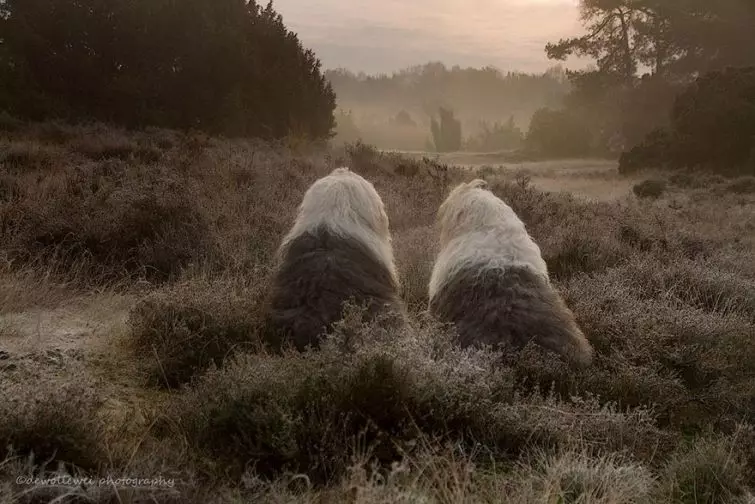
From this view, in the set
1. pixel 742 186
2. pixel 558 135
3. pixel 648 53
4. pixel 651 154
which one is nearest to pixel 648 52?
pixel 648 53

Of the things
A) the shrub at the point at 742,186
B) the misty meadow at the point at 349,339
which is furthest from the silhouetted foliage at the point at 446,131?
the misty meadow at the point at 349,339

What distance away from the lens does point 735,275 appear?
23.7ft

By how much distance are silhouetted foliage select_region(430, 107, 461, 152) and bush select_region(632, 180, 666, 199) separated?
37.4m

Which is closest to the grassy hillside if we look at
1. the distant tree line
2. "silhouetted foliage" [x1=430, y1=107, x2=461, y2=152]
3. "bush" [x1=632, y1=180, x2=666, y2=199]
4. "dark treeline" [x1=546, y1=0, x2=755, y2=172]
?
"bush" [x1=632, y1=180, x2=666, y2=199]

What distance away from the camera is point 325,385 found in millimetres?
3361

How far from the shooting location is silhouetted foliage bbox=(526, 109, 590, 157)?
39.8 metres

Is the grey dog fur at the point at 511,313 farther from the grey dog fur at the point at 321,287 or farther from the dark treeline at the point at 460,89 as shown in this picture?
the dark treeline at the point at 460,89

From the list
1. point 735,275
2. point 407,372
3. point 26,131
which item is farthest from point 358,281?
point 26,131

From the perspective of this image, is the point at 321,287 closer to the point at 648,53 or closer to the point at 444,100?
the point at 648,53

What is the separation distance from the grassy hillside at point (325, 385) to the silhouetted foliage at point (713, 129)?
14.7 m

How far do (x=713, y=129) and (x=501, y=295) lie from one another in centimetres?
2063

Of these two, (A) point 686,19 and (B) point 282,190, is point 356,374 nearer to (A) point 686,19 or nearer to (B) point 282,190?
(B) point 282,190

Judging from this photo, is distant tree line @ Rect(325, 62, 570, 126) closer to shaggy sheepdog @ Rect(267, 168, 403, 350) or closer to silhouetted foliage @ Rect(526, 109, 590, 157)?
silhouetted foliage @ Rect(526, 109, 590, 157)

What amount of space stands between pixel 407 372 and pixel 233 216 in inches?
220
